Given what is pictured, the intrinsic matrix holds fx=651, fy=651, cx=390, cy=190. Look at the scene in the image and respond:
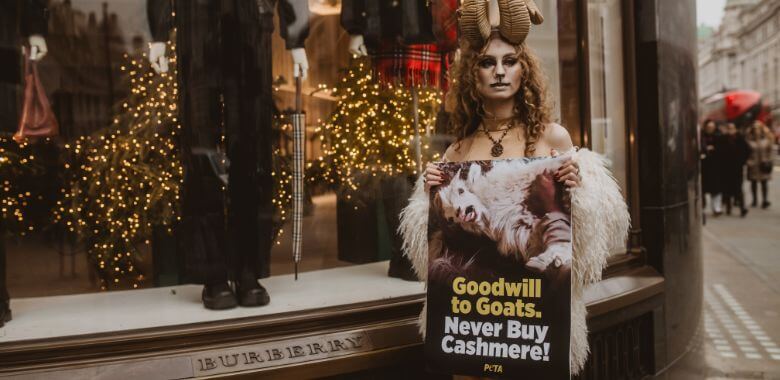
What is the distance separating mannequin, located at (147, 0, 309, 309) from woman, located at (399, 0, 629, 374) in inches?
32.4

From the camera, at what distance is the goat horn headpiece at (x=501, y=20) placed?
7.75 feet

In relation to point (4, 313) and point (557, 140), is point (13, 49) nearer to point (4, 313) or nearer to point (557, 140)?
point (4, 313)

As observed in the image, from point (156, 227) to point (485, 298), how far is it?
245 centimetres

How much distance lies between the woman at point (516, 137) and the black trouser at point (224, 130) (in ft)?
2.72

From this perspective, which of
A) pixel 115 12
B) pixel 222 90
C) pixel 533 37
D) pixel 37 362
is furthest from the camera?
pixel 115 12

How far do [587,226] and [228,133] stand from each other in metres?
1.60

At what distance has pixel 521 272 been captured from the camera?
2.27 m

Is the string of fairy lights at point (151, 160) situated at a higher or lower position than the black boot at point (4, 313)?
higher

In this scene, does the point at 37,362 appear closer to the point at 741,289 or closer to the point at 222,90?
the point at 222,90

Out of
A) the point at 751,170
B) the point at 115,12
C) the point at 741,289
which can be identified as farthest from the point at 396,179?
the point at 751,170

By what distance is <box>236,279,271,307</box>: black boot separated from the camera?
2.98 m

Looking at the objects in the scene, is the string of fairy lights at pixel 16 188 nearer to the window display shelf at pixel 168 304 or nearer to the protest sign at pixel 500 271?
the window display shelf at pixel 168 304

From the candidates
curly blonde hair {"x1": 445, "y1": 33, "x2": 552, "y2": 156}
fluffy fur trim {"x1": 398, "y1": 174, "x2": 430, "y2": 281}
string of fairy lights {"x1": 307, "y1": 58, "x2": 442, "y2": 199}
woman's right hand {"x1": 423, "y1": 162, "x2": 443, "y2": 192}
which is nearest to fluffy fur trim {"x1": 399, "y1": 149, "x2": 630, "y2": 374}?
fluffy fur trim {"x1": 398, "y1": 174, "x2": 430, "y2": 281}

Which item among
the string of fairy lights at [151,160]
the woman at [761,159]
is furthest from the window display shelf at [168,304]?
the woman at [761,159]
